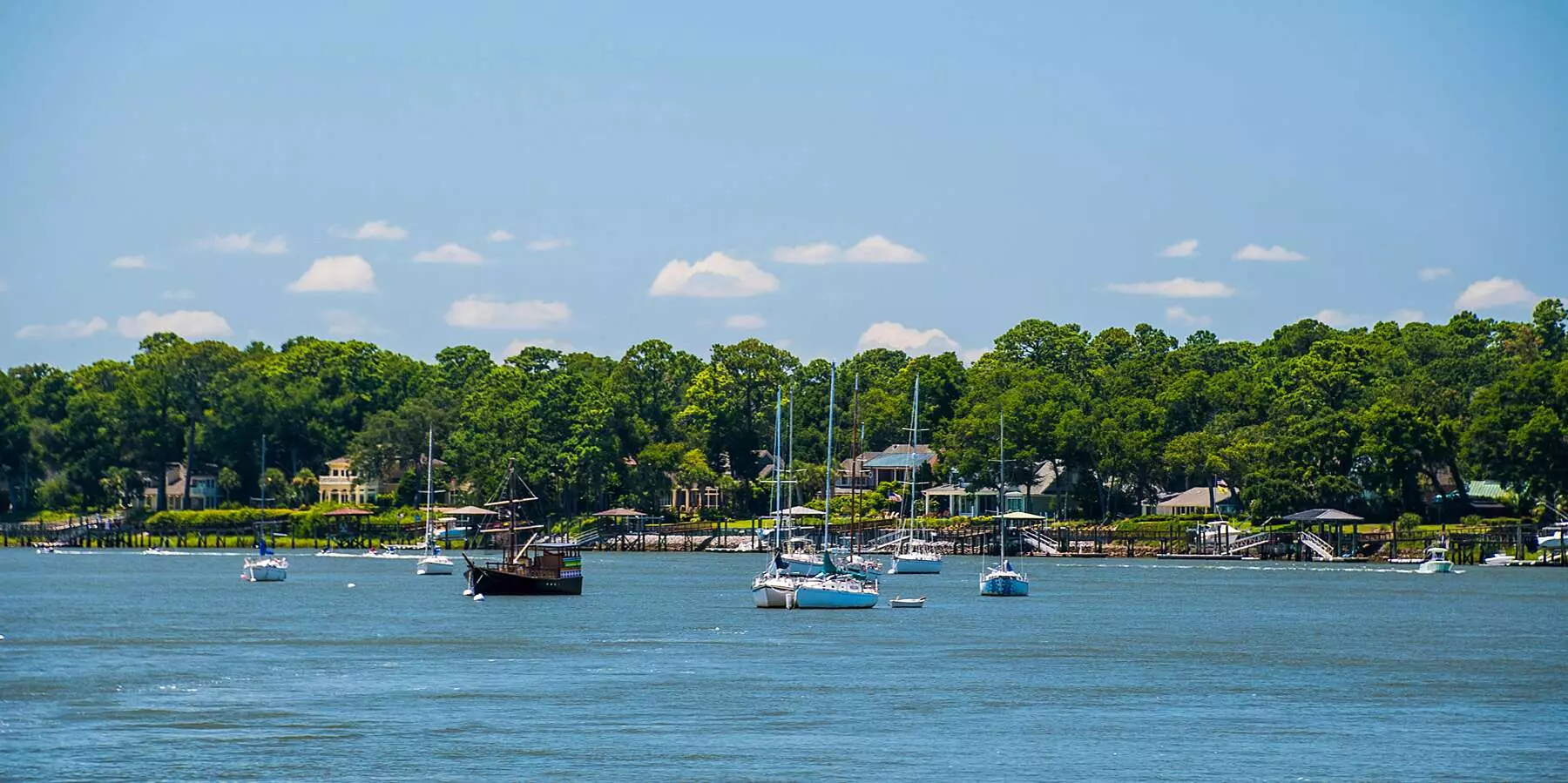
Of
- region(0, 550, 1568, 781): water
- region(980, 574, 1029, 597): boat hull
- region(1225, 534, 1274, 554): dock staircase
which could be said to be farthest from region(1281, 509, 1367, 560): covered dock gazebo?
region(980, 574, 1029, 597): boat hull

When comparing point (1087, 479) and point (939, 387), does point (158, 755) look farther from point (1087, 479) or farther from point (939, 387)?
point (939, 387)

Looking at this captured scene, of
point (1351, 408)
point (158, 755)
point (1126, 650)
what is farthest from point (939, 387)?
point (158, 755)

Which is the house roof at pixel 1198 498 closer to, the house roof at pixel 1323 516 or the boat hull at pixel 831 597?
the house roof at pixel 1323 516

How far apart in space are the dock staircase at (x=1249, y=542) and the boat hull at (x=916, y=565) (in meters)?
30.4

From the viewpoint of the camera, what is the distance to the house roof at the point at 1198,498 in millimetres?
162250

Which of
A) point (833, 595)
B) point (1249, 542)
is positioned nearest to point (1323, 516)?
point (1249, 542)

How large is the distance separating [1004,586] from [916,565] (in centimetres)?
2678

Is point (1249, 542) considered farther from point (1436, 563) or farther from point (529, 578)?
point (529, 578)

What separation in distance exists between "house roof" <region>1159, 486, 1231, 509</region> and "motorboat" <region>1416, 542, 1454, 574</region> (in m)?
29.0

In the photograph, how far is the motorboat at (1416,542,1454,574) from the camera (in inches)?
4852

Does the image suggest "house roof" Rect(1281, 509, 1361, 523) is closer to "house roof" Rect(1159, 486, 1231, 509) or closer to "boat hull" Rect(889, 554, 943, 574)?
"house roof" Rect(1159, 486, 1231, 509)

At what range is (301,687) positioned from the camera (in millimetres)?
55250

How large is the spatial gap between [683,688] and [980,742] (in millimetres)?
11966

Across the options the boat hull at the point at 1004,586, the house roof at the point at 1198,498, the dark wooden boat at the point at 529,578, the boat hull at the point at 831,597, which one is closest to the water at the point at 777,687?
the boat hull at the point at 831,597
